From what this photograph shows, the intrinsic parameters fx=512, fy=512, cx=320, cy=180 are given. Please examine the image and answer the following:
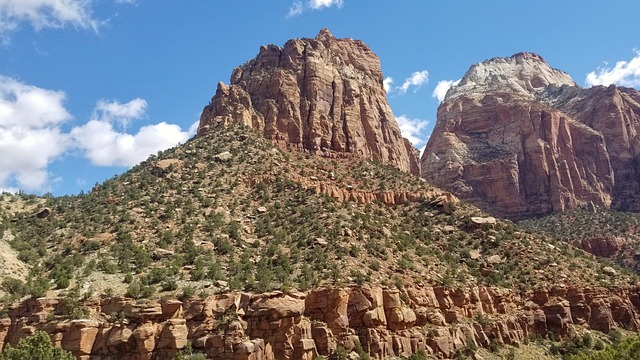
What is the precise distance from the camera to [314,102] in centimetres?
8581

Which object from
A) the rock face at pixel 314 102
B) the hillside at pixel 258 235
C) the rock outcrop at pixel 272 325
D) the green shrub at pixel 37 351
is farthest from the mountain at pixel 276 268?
the green shrub at pixel 37 351

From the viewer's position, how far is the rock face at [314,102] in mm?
81812

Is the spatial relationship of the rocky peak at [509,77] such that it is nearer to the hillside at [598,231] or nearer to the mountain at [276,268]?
the hillside at [598,231]

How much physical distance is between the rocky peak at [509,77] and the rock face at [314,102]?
246 ft

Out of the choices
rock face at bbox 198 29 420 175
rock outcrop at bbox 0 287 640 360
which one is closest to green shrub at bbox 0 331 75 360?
rock outcrop at bbox 0 287 640 360

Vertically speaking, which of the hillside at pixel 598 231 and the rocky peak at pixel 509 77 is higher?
the rocky peak at pixel 509 77

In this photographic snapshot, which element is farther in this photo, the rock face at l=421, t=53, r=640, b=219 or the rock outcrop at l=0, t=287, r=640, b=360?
the rock face at l=421, t=53, r=640, b=219

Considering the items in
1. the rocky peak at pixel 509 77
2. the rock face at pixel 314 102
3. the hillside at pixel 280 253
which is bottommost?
the hillside at pixel 280 253

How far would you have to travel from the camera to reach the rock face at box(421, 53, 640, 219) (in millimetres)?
129625

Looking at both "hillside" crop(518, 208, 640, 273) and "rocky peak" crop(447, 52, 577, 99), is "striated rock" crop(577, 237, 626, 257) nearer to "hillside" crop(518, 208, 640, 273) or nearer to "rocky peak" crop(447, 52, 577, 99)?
"hillside" crop(518, 208, 640, 273)

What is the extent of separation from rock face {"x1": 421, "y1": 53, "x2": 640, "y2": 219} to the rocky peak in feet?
22.1

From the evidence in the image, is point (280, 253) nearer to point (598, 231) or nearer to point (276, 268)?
point (276, 268)

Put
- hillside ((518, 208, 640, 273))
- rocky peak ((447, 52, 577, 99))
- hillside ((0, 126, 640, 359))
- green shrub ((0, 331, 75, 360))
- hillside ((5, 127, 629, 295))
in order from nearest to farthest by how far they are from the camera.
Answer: green shrub ((0, 331, 75, 360)) < hillside ((0, 126, 640, 359)) < hillside ((5, 127, 629, 295)) < hillside ((518, 208, 640, 273)) < rocky peak ((447, 52, 577, 99))

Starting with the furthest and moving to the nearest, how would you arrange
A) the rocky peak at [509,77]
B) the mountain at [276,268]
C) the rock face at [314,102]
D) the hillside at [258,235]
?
1. the rocky peak at [509,77]
2. the rock face at [314,102]
3. the hillside at [258,235]
4. the mountain at [276,268]
